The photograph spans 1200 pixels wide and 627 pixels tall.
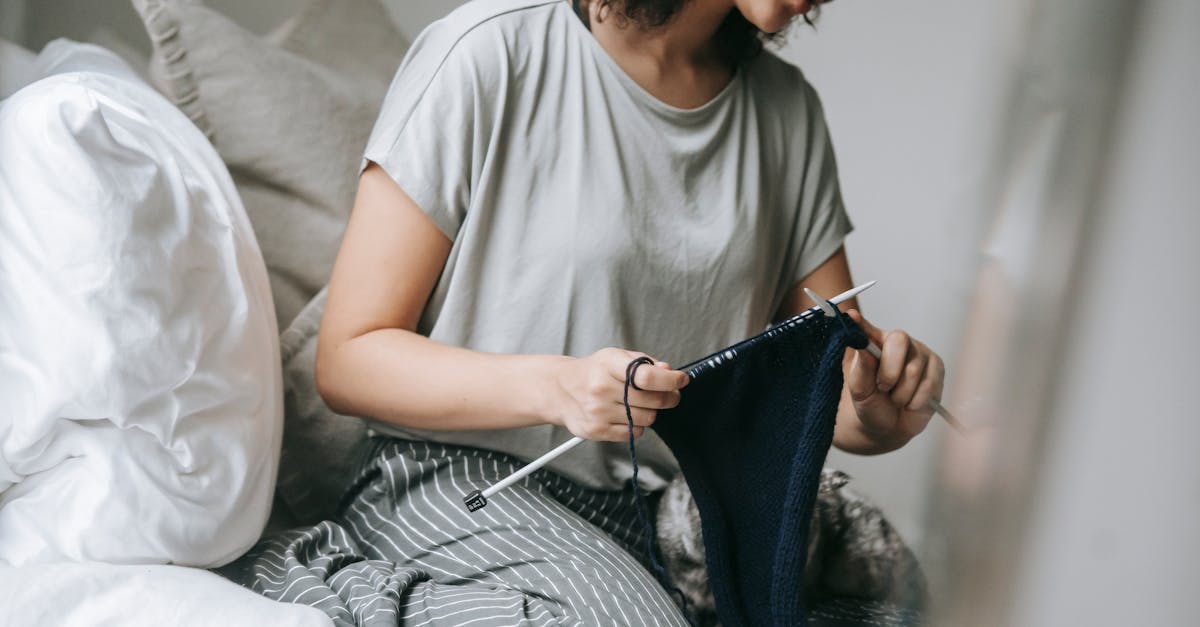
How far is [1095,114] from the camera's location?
17cm

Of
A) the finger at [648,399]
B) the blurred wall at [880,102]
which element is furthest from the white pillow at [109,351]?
the blurred wall at [880,102]

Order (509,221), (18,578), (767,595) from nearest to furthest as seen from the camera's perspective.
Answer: (18,578) < (767,595) < (509,221)

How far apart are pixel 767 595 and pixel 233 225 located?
18.9 inches

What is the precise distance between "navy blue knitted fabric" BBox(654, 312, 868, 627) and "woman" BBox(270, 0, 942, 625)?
0.19 ft

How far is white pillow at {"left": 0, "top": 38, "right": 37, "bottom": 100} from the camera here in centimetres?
76

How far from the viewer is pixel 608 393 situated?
2.15 ft

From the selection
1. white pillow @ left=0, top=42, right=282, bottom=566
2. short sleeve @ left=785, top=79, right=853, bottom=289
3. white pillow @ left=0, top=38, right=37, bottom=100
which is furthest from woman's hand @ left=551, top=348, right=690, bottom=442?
white pillow @ left=0, top=38, right=37, bottom=100

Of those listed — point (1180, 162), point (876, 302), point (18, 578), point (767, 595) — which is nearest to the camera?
point (1180, 162)

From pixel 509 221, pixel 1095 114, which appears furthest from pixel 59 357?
pixel 1095 114

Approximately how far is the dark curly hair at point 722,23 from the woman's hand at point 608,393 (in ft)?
1.04

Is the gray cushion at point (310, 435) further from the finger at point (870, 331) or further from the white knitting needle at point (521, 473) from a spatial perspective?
the finger at point (870, 331)

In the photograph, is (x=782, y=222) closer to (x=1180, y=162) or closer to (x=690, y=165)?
(x=690, y=165)

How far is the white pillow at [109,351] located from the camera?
23.8 inches

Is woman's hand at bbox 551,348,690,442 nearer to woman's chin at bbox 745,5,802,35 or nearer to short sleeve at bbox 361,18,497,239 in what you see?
short sleeve at bbox 361,18,497,239
